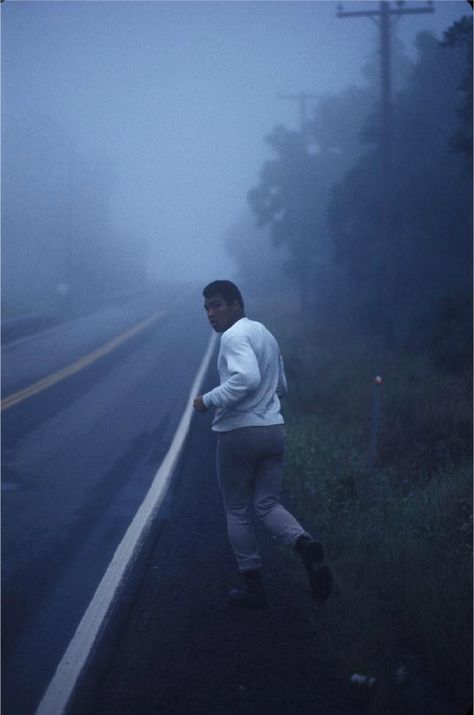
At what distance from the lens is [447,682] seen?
3.40 meters

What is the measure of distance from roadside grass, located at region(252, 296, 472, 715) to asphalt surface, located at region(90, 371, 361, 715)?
19cm

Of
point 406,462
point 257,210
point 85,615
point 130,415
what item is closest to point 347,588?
point 85,615

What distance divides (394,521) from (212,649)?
8.64ft

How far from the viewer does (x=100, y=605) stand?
14.2 feet

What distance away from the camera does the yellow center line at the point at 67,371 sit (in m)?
11.9

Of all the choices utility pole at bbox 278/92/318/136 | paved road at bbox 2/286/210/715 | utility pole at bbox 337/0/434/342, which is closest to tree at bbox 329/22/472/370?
utility pole at bbox 337/0/434/342

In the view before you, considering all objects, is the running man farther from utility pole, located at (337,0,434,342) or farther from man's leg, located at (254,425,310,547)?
utility pole, located at (337,0,434,342)

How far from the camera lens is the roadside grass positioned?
140 inches

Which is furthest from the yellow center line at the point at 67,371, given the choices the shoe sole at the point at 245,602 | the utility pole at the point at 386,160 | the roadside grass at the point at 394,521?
the utility pole at the point at 386,160

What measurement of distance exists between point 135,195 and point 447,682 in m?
66.3

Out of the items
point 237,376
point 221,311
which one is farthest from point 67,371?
point 237,376

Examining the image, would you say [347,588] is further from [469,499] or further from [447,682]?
[469,499]

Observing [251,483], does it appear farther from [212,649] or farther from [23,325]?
[23,325]

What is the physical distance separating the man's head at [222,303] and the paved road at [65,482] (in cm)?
223
